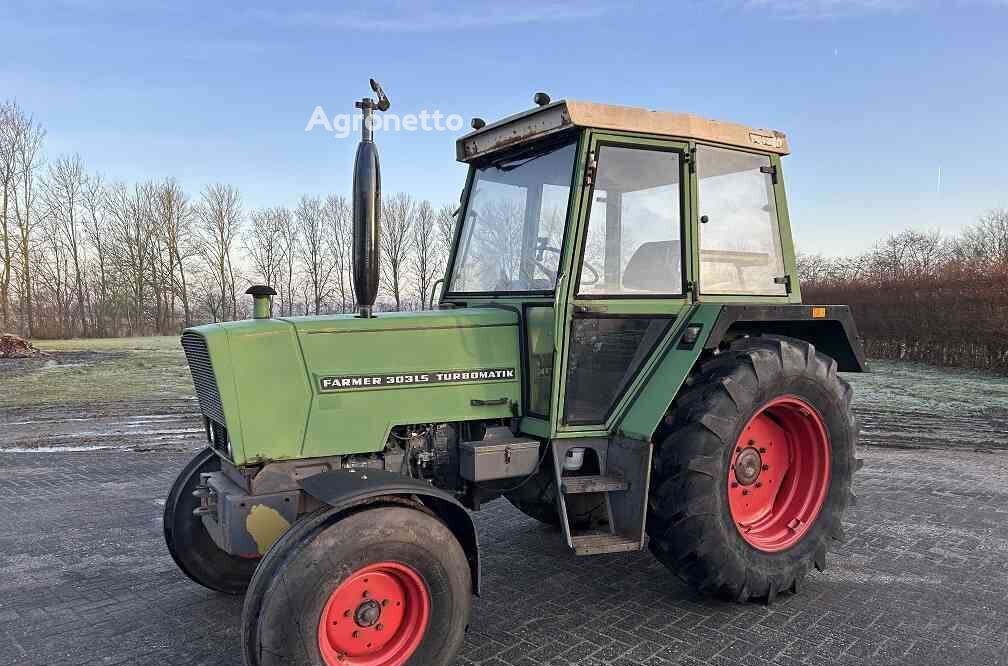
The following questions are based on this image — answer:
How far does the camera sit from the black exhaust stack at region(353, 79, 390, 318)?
3066 mm

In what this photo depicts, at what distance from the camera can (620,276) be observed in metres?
3.95

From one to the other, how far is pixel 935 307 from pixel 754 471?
1540cm

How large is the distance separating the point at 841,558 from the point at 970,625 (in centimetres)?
105

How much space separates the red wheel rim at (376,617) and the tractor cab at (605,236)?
1090 mm

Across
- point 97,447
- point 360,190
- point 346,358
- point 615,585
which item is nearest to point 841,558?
point 615,585

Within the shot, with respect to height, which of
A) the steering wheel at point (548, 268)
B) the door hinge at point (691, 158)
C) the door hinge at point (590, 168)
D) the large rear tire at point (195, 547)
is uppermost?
the door hinge at point (691, 158)

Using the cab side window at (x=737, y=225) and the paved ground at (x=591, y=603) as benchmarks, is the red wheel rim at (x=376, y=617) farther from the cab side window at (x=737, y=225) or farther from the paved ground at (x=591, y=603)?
the cab side window at (x=737, y=225)

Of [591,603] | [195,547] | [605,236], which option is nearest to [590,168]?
[605,236]

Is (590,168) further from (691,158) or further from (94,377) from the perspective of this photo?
(94,377)

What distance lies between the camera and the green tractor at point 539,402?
10.1 feet

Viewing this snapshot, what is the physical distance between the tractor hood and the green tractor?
10 mm

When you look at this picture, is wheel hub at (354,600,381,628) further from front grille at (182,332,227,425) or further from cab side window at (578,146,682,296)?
cab side window at (578,146,682,296)

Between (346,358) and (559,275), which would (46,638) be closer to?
(346,358)

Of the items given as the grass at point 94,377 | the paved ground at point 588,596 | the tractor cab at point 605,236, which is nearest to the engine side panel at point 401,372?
the tractor cab at point 605,236
